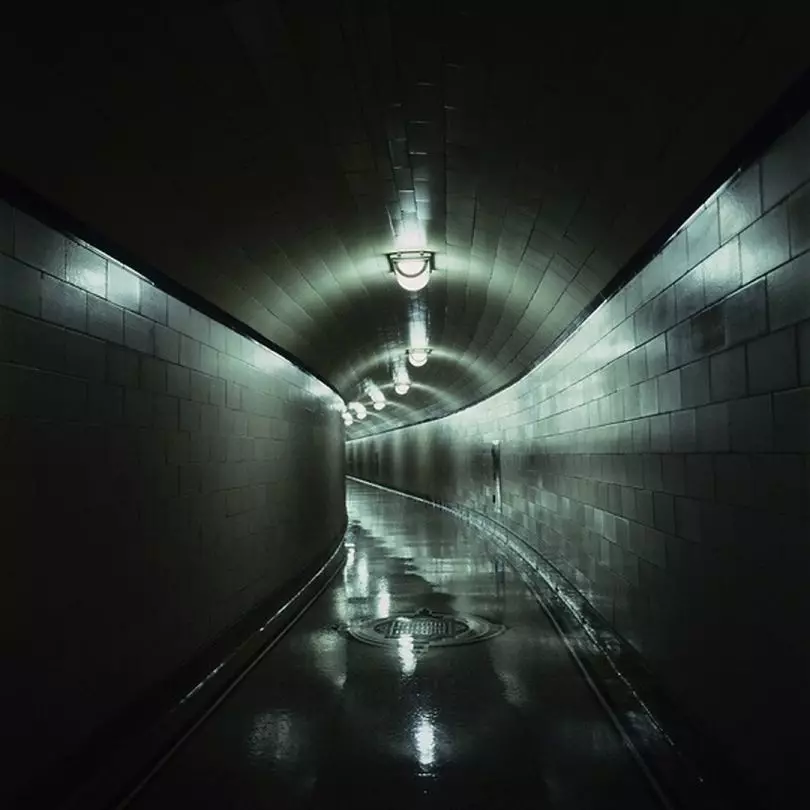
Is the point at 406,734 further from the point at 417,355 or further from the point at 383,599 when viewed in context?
the point at 417,355

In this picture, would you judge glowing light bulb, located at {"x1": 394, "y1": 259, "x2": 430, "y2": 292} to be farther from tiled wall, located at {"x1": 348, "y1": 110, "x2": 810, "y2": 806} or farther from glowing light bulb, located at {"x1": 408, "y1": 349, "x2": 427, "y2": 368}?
glowing light bulb, located at {"x1": 408, "y1": 349, "x2": 427, "y2": 368}

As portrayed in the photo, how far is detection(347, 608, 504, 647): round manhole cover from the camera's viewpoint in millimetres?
8812

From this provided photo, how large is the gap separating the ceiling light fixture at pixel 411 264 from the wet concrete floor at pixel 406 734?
3.39m

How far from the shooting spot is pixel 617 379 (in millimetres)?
7680

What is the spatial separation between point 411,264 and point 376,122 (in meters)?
3.45

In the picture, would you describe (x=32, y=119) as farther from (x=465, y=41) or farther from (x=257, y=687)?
(x=257, y=687)

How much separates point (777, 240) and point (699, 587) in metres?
2.09

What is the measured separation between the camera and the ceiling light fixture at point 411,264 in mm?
8594

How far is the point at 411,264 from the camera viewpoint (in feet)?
28.3

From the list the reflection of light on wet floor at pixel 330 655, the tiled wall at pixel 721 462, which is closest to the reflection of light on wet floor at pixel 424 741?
the reflection of light on wet floor at pixel 330 655

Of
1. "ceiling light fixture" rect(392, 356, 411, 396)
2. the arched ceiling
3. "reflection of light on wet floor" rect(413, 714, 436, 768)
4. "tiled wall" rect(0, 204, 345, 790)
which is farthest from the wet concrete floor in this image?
"ceiling light fixture" rect(392, 356, 411, 396)

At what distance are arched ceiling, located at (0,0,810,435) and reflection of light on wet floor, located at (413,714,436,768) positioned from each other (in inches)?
133

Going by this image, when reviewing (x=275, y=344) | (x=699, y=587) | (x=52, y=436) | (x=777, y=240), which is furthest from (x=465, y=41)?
(x=275, y=344)

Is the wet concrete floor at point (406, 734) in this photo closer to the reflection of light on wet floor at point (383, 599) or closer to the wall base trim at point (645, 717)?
the wall base trim at point (645, 717)
